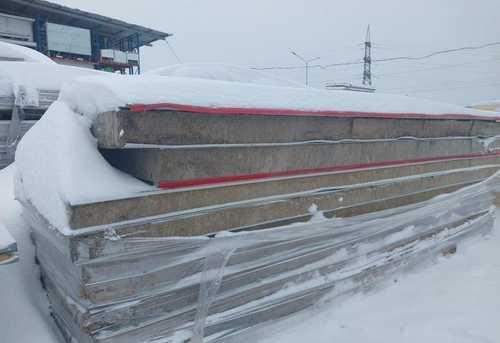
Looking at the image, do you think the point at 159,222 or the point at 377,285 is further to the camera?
the point at 377,285

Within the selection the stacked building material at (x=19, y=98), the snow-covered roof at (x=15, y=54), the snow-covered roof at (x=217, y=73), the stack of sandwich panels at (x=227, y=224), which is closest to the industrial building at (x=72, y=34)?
the snow-covered roof at (x=15, y=54)

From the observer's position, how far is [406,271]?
3.24 metres

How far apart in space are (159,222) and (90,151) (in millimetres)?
463

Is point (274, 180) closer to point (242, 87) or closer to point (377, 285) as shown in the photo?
point (242, 87)

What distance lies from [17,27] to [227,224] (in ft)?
73.9

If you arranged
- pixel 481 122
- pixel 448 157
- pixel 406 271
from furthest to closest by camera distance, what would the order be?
pixel 481 122 → pixel 448 157 → pixel 406 271

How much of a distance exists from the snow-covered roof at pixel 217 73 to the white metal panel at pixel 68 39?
831 inches

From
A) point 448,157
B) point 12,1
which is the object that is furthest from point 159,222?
point 12,1

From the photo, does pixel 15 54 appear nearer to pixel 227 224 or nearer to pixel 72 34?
pixel 227 224

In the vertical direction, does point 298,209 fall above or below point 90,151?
below

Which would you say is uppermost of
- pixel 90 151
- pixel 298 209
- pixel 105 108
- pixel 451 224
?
pixel 105 108

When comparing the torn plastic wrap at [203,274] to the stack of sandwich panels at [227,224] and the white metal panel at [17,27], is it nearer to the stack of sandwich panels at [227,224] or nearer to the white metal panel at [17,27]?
the stack of sandwich panels at [227,224]

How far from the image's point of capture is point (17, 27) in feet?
64.5

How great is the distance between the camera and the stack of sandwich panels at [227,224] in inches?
67.2
